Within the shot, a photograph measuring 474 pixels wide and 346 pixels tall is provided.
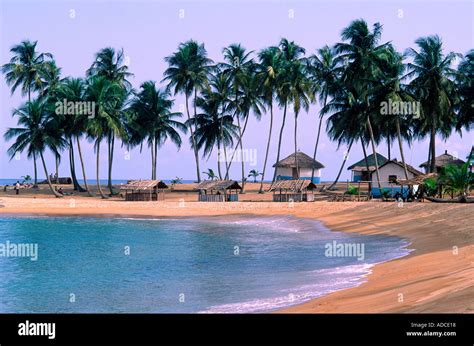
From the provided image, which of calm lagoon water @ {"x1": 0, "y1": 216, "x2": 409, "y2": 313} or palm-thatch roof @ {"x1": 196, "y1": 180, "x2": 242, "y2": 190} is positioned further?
palm-thatch roof @ {"x1": 196, "y1": 180, "x2": 242, "y2": 190}

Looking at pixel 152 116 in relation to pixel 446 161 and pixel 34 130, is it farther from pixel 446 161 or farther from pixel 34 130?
pixel 446 161

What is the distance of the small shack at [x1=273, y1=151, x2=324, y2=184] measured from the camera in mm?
62731

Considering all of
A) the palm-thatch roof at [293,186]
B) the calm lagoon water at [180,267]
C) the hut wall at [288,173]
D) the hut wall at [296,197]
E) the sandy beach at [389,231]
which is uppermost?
the hut wall at [288,173]

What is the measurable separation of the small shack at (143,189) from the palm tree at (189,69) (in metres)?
13.1

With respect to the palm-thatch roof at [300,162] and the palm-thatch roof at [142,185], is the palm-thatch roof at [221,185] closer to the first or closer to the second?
the palm-thatch roof at [142,185]

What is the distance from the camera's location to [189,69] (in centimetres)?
5609

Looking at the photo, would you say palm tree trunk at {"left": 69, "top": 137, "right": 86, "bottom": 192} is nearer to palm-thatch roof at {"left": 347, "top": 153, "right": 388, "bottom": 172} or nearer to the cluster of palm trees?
the cluster of palm trees

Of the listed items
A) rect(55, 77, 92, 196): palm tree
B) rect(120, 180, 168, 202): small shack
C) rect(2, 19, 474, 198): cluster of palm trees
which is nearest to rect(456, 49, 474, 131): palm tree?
rect(2, 19, 474, 198): cluster of palm trees

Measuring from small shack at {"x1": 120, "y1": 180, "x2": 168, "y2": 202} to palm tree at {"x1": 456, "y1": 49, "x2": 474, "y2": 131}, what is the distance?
88.5 feet

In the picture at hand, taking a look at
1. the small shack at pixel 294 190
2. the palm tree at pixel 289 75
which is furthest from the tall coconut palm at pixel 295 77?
the small shack at pixel 294 190

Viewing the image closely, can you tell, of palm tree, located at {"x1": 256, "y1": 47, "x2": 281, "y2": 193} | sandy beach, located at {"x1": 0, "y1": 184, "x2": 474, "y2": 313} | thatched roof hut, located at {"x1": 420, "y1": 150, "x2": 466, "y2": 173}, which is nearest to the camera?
sandy beach, located at {"x1": 0, "y1": 184, "x2": 474, "y2": 313}

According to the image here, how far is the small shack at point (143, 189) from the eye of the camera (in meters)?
45.9

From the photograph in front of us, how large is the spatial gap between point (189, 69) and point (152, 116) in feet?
19.4

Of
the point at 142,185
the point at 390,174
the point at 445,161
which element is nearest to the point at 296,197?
the point at 390,174
